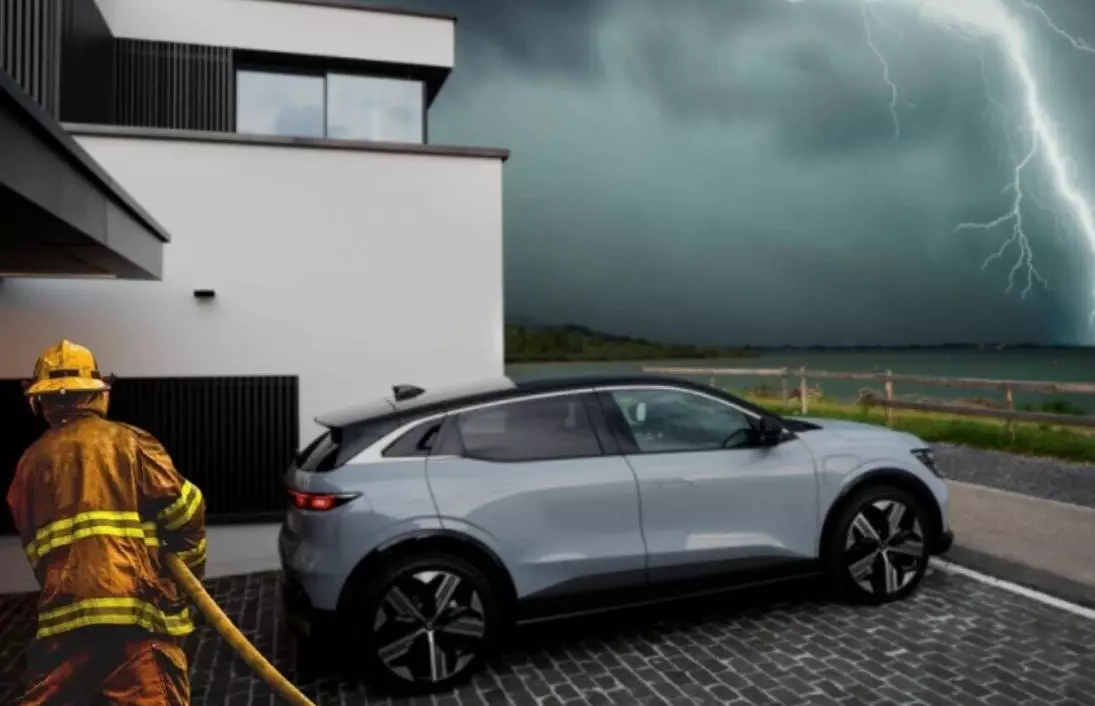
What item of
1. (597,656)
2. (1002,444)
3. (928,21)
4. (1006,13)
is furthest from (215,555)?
(1006,13)

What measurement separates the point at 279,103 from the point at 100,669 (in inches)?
368

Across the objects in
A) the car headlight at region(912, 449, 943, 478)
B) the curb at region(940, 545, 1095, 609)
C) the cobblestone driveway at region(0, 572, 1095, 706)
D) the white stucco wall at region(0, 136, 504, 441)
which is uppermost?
the white stucco wall at region(0, 136, 504, 441)

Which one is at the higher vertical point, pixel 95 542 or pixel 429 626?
pixel 95 542

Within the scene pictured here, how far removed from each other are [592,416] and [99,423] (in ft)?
9.34

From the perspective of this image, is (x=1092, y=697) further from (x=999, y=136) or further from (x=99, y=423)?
(x=999, y=136)

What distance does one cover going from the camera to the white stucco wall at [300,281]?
666 cm

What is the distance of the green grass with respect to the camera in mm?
11938

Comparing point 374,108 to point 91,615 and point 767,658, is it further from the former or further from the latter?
point 91,615

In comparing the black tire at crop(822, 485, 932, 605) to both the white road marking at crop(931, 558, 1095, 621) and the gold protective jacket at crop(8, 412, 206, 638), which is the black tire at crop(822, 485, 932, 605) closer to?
the white road marking at crop(931, 558, 1095, 621)

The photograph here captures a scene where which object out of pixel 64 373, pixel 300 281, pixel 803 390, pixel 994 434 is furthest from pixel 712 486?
pixel 803 390

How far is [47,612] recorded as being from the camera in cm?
236

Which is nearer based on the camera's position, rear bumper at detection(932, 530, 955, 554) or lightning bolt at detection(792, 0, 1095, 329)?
rear bumper at detection(932, 530, 955, 554)

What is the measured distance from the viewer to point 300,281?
7113mm

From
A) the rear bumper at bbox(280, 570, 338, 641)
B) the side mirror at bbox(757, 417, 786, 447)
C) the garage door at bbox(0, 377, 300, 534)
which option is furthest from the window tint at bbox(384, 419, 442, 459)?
the garage door at bbox(0, 377, 300, 534)
